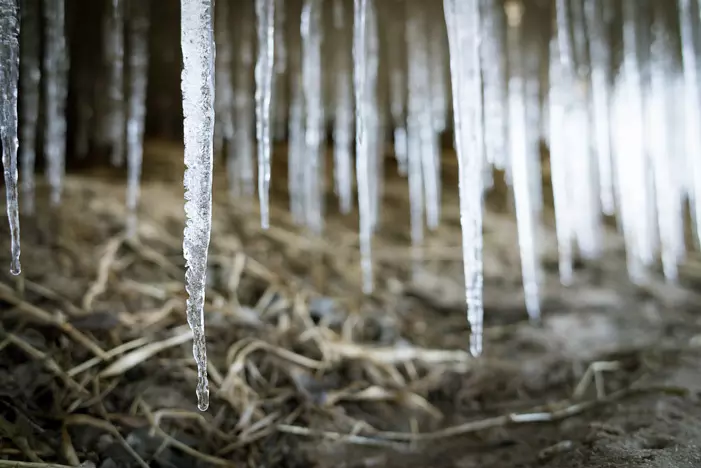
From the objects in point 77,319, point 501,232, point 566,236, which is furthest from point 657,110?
point 77,319

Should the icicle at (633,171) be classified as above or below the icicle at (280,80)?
below

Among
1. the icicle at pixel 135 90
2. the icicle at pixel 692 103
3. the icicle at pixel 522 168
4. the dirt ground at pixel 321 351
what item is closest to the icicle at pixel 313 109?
the dirt ground at pixel 321 351

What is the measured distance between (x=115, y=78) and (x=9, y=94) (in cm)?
102

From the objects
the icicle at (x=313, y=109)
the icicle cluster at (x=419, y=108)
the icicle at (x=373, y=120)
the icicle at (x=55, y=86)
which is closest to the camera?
the icicle cluster at (x=419, y=108)

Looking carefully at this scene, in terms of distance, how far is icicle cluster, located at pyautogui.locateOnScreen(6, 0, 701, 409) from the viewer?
144cm

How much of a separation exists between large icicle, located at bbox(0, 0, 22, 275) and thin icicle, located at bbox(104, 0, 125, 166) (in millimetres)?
518

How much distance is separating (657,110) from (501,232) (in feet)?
2.98

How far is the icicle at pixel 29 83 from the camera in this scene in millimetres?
1722

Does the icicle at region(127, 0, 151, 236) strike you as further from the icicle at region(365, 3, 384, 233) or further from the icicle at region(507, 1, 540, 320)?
the icicle at region(507, 1, 540, 320)

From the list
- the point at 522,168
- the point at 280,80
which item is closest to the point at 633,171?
the point at 522,168

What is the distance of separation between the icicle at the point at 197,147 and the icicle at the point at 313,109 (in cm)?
59

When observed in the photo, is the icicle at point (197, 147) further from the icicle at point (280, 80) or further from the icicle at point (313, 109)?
the icicle at point (280, 80)

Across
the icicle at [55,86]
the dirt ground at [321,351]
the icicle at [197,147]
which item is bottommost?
the dirt ground at [321,351]

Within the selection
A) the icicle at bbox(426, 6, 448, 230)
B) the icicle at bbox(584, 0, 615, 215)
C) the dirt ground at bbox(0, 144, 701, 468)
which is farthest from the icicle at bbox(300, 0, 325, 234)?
the icicle at bbox(584, 0, 615, 215)
